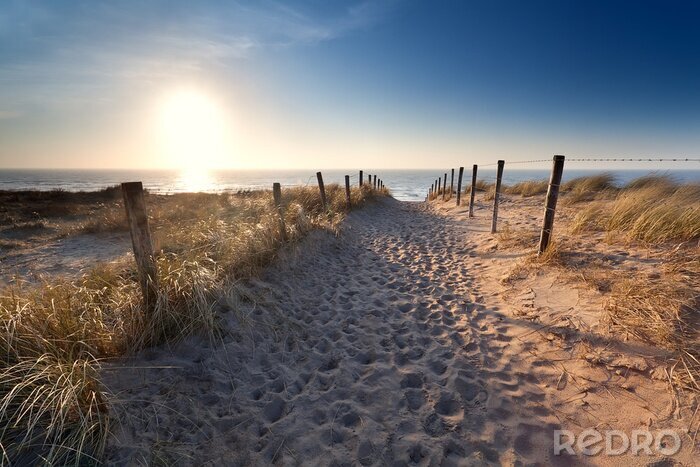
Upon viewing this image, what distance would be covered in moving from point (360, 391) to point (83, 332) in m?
2.75

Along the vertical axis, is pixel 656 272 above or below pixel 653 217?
below

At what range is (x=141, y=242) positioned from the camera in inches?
131

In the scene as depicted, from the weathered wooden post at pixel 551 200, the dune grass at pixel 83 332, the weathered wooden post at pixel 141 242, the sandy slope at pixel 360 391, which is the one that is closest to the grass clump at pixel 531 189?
the weathered wooden post at pixel 551 200

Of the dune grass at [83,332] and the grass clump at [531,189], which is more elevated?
the grass clump at [531,189]

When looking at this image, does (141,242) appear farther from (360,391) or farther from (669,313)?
(669,313)

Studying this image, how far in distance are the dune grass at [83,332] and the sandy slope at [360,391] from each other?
24 centimetres

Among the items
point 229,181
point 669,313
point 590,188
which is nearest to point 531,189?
point 590,188

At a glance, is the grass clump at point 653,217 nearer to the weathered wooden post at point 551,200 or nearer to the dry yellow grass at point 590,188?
the weathered wooden post at point 551,200

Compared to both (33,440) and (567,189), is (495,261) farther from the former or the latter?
(567,189)

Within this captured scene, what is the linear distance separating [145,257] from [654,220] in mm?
8022

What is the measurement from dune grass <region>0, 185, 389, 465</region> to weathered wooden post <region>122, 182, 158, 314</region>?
0.36 feet

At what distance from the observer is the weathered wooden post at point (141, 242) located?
A: 3.17 metres

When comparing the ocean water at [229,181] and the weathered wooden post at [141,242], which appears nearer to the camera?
the weathered wooden post at [141,242]

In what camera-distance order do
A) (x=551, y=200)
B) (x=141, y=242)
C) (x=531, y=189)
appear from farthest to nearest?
1. (x=531, y=189)
2. (x=551, y=200)
3. (x=141, y=242)
